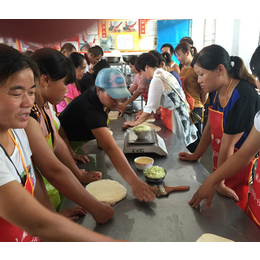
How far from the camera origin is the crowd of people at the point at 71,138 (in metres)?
0.54

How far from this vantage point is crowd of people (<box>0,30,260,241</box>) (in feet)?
1.78

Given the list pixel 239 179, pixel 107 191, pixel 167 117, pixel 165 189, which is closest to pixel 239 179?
pixel 239 179

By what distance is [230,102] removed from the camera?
135cm

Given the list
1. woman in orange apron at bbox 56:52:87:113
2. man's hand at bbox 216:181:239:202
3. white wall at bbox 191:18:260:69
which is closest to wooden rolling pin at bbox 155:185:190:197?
man's hand at bbox 216:181:239:202

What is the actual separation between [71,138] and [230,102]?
1.29m

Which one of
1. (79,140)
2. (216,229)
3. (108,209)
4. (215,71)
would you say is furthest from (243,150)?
(79,140)

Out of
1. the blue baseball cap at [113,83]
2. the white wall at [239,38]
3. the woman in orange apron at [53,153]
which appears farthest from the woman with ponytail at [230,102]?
the white wall at [239,38]

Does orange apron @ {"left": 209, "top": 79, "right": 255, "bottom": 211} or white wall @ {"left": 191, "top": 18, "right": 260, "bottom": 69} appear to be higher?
white wall @ {"left": 191, "top": 18, "right": 260, "bottom": 69}

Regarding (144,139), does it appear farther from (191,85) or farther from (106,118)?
(191,85)

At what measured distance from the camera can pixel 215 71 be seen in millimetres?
1390

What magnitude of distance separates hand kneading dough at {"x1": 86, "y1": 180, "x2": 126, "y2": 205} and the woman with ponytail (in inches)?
23.6

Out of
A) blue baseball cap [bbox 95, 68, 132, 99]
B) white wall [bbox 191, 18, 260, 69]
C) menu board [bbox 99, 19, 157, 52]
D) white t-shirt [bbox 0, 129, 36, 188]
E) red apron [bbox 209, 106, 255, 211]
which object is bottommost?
red apron [bbox 209, 106, 255, 211]

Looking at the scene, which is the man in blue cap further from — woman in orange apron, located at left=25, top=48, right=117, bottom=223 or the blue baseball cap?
woman in orange apron, located at left=25, top=48, right=117, bottom=223
